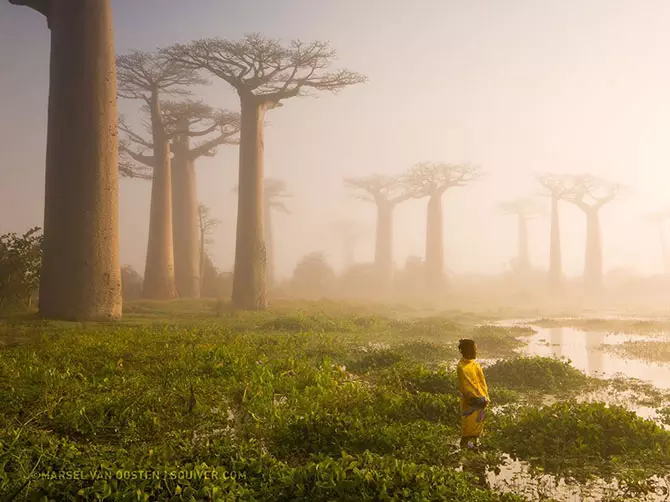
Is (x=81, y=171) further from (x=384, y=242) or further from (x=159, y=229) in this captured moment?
(x=384, y=242)

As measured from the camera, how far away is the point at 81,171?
16.3 metres

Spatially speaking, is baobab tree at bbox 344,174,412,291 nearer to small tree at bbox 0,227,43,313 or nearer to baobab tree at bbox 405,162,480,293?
baobab tree at bbox 405,162,480,293

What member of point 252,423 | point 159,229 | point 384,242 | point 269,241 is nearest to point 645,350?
point 252,423

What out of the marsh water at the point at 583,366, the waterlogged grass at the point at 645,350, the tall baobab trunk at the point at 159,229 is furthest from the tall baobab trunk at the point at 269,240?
the waterlogged grass at the point at 645,350

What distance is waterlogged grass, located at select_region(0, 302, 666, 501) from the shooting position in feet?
15.0

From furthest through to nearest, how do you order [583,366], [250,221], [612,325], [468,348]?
1. [250,221]
2. [612,325]
3. [583,366]
4. [468,348]

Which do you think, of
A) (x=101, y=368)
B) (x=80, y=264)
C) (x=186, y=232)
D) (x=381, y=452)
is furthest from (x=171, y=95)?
(x=381, y=452)

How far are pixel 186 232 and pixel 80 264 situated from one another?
16300mm

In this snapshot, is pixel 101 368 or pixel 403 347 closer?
pixel 101 368

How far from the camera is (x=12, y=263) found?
17.5 m

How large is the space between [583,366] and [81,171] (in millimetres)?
13811

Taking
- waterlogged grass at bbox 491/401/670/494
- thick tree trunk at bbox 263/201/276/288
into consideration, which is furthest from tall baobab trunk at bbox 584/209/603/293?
waterlogged grass at bbox 491/401/670/494

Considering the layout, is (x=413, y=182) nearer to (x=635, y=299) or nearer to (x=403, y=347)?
(x=635, y=299)

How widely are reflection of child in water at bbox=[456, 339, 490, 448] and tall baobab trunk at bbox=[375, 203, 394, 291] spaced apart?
39722 millimetres
